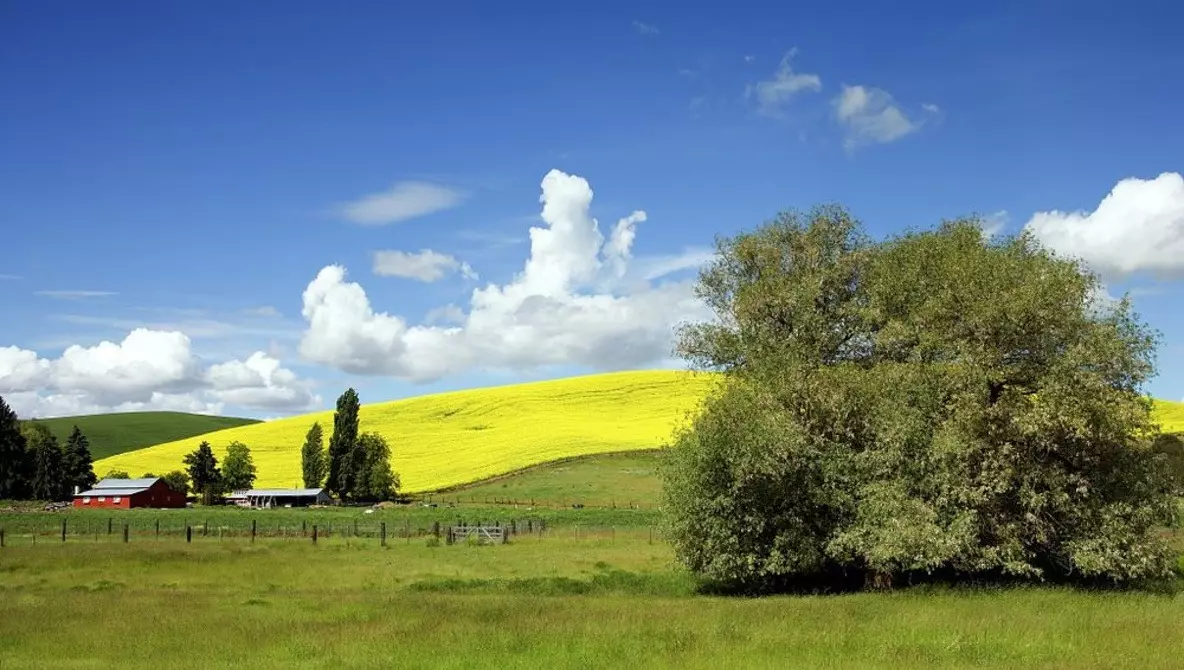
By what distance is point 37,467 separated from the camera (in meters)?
116

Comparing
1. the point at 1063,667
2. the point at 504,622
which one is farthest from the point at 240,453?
the point at 1063,667

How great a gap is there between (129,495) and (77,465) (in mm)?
19212

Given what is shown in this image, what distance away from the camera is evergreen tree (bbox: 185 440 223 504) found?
114 m

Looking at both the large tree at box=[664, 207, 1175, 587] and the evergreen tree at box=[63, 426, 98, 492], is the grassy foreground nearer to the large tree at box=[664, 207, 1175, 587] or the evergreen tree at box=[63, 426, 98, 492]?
the large tree at box=[664, 207, 1175, 587]

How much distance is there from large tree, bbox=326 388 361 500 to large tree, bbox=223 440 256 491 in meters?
13.3

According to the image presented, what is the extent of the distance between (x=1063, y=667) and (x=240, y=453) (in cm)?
11066

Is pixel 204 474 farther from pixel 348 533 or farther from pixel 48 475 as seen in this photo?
pixel 348 533

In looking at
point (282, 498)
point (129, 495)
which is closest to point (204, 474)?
point (129, 495)

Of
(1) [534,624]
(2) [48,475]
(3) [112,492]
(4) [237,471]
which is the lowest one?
(1) [534,624]

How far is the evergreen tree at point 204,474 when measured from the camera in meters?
114

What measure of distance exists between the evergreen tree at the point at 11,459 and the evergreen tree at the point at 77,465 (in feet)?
15.6

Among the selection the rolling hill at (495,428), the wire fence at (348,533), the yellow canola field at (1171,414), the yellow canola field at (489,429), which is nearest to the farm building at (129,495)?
the rolling hill at (495,428)

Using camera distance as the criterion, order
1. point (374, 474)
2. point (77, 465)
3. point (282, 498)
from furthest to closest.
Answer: point (77, 465) < point (282, 498) < point (374, 474)

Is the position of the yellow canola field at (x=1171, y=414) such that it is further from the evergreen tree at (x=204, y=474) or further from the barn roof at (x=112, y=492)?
the barn roof at (x=112, y=492)
